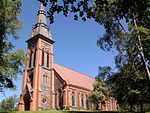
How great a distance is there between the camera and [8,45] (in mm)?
18344

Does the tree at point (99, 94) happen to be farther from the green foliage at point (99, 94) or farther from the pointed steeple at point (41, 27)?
the pointed steeple at point (41, 27)

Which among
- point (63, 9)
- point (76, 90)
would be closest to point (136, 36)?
point (63, 9)

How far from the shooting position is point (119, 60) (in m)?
16.5

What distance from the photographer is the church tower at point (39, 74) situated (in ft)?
102

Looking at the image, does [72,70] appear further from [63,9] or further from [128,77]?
[63,9]

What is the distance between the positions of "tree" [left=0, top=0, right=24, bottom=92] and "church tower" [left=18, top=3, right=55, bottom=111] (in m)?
13.4

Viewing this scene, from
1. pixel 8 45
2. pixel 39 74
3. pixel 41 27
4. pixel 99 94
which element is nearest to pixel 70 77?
pixel 39 74

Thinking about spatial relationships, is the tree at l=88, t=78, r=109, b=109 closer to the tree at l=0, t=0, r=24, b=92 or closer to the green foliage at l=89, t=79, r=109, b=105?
the green foliage at l=89, t=79, r=109, b=105

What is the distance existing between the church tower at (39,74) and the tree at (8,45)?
44.1 ft

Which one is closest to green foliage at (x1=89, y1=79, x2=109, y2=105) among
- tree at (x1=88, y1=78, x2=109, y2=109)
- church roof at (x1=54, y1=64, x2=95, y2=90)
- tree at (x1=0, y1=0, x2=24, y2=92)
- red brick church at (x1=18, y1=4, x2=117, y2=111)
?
tree at (x1=88, y1=78, x2=109, y2=109)

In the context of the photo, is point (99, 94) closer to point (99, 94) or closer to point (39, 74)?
point (99, 94)

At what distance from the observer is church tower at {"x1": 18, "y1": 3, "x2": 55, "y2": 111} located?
3105 centimetres

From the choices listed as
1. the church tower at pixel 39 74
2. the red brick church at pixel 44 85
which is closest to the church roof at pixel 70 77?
the red brick church at pixel 44 85

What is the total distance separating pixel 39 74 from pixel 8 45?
50.5ft
